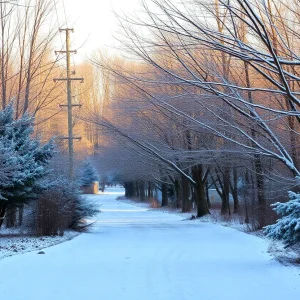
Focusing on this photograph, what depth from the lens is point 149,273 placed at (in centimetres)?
1039

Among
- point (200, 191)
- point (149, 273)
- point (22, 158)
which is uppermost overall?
point (22, 158)

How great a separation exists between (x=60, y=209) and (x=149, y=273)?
9.67 meters

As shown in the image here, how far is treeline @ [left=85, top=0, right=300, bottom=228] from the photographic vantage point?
30.1ft

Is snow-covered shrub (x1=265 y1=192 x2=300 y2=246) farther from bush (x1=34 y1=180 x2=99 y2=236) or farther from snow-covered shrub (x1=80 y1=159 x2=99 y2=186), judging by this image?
snow-covered shrub (x1=80 y1=159 x2=99 y2=186)

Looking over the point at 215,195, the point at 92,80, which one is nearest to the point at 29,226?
the point at 92,80

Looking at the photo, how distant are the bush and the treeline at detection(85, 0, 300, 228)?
348 cm

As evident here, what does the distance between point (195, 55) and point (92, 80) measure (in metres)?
29.6

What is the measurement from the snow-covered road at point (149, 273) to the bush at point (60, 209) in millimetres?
3007

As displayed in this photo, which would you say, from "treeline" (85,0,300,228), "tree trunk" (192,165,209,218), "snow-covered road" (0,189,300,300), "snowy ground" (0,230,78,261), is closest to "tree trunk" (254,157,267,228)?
"treeline" (85,0,300,228)

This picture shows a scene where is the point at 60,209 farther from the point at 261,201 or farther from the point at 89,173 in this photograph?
the point at 89,173

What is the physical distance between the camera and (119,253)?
45.6ft

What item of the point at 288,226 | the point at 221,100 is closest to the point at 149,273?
the point at 288,226

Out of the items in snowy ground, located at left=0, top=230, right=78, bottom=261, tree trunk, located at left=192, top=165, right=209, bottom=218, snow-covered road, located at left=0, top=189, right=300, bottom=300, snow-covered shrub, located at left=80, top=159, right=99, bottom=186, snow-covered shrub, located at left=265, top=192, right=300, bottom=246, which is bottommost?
snow-covered road, located at left=0, top=189, right=300, bottom=300

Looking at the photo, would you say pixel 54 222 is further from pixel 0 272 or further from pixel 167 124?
pixel 167 124
